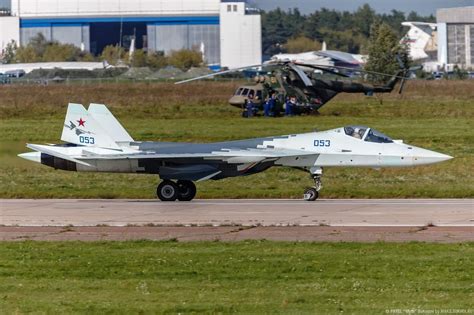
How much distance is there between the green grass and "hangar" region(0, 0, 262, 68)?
344 ft

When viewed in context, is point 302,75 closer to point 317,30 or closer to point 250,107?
point 250,107

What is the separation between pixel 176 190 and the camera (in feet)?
86.8

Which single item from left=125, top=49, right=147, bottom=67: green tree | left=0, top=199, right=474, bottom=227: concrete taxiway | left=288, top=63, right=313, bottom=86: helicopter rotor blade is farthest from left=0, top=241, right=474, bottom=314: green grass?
left=125, top=49, right=147, bottom=67: green tree

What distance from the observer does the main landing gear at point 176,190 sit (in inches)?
1038

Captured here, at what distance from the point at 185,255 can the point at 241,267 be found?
5.04ft

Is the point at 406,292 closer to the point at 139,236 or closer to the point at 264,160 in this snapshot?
the point at 139,236

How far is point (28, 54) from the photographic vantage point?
10819 centimetres

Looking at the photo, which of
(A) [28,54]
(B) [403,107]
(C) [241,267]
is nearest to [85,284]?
(C) [241,267]

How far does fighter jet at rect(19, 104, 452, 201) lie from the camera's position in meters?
25.9

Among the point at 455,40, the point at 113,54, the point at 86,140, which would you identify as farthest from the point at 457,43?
the point at 86,140

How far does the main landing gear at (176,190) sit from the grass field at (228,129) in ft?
3.81

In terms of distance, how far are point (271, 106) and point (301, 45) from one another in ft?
311

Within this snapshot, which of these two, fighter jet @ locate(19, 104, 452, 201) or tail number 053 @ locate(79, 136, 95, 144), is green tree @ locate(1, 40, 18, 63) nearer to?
tail number 053 @ locate(79, 136, 95, 144)

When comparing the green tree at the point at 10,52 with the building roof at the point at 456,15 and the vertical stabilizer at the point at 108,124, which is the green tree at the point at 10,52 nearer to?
the building roof at the point at 456,15
